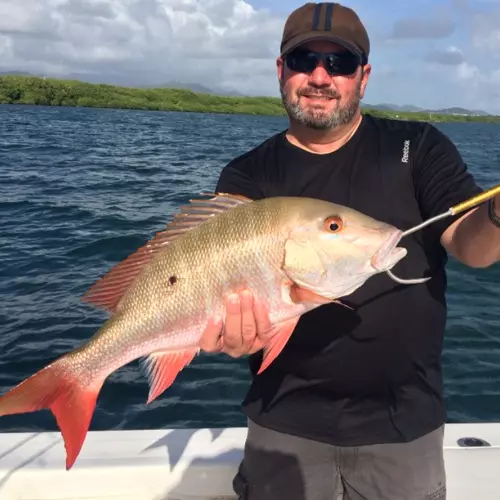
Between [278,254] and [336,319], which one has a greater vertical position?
[278,254]

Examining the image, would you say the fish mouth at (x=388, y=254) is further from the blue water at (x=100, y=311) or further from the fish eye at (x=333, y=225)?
the blue water at (x=100, y=311)

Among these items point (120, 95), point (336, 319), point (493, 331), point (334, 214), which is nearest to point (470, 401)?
point (493, 331)

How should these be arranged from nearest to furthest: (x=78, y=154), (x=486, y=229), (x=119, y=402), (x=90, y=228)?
(x=486, y=229), (x=119, y=402), (x=90, y=228), (x=78, y=154)

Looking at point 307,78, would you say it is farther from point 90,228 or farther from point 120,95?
point 120,95

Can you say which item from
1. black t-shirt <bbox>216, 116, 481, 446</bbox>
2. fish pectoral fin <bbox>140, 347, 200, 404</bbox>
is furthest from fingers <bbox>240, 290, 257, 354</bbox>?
black t-shirt <bbox>216, 116, 481, 446</bbox>

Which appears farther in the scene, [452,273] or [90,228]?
[90,228]

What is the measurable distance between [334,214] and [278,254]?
11.5 inches

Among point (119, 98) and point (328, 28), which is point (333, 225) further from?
point (119, 98)

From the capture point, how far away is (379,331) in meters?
2.69

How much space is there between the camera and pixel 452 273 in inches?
381

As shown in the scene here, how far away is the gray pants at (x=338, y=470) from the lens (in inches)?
107

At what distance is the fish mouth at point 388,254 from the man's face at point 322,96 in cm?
72

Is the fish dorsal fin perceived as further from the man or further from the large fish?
the man

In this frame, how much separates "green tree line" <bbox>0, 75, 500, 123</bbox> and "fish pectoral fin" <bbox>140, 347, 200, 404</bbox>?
259 ft
